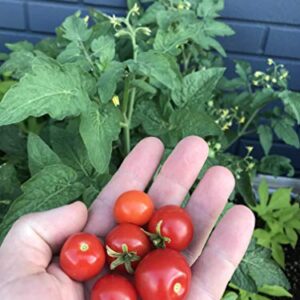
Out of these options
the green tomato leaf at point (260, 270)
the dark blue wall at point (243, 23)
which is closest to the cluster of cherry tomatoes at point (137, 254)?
the green tomato leaf at point (260, 270)

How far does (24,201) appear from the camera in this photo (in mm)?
1193

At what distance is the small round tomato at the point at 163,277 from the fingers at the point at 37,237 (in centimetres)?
20

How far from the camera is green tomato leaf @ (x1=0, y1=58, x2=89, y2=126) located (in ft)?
3.45

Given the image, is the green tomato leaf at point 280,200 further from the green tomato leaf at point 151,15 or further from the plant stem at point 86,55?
the plant stem at point 86,55

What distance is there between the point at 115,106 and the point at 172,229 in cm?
37

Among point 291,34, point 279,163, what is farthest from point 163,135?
point 291,34

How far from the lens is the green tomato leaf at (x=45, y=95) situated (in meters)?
1.05

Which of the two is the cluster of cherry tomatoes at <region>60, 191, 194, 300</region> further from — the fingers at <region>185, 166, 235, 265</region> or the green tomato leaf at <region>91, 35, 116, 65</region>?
the green tomato leaf at <region>91, 35, 116, 65</region>

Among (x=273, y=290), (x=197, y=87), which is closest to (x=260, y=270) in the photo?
(x=273, y=290)

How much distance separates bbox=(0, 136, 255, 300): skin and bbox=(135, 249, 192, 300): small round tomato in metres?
0.09

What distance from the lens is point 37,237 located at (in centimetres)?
109

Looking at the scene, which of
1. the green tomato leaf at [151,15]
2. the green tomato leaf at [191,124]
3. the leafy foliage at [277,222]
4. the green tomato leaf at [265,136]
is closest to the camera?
the green tomato leaf at [191,124]

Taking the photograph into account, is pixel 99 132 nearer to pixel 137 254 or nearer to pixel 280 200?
pixel 137 254

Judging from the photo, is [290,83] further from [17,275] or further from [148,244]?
[17,275]
